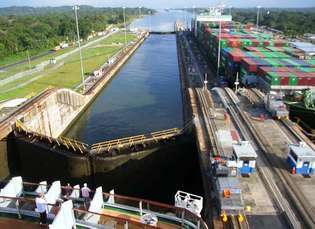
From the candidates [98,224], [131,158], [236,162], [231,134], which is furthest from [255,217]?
[131,158]

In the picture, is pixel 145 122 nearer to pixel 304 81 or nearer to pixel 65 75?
pixel 304 81

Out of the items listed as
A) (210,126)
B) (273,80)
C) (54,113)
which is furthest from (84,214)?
(273,80)

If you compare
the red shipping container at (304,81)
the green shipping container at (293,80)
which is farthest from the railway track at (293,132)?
the red shipping container at (304,81)

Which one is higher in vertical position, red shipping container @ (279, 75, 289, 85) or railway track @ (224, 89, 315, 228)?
red shipping container @ (279, 75, 289, 85)

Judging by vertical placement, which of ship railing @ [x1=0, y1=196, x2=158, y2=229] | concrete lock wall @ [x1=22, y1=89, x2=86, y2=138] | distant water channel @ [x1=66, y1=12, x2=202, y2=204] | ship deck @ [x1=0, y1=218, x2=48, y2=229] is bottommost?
distant water channel @ [x1=66, y1=12, x2=202, y2=204]

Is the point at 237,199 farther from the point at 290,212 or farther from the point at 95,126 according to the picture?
the point at 95,126

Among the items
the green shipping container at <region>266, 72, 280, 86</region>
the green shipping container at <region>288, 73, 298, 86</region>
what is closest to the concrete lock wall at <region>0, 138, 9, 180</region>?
the green shipping container at <region>266, 72, 280, 86</region>

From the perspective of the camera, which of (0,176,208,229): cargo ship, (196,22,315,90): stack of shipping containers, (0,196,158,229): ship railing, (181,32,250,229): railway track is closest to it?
(0,176,208,229): cargo ship

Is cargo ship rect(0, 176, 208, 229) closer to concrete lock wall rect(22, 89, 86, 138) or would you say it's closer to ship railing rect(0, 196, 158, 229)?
ship railing rect(0, 196, 158, 229)

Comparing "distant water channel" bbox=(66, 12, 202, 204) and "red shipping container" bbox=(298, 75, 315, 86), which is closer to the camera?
"distant water channel" bbox=(66, 12, 202, 204)
